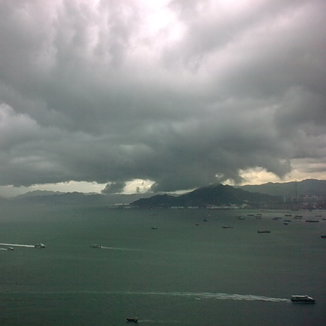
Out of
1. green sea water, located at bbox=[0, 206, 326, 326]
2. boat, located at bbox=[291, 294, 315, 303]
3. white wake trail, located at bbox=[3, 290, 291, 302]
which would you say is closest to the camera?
green sea water, located at bbox=[0, 206, 326, 326]

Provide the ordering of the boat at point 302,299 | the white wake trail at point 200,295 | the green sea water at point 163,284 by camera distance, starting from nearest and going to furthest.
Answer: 1. the green sea water at point 163,284
2. the boat at point 302,299
3. the white wake trail at point 200,295

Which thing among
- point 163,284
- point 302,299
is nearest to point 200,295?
point 163,284

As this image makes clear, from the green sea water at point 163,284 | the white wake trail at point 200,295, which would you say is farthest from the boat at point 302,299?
the white wake trail at point 200,295

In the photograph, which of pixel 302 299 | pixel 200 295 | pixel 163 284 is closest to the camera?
pixel 302 299

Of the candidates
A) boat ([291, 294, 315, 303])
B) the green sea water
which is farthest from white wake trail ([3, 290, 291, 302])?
boat ([291, 294, 315, 303])

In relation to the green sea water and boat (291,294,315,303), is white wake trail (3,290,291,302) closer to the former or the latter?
the green sea water

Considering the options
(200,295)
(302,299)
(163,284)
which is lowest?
(200,295)

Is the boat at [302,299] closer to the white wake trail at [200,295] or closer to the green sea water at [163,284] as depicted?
the green sea water at [163,284]

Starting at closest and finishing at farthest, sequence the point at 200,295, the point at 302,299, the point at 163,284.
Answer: the point at 302,299, the point at 200,295, the point at 163,284

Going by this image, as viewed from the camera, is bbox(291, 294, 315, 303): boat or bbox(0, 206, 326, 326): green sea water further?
bbox(291, 294, 315, 303): boat

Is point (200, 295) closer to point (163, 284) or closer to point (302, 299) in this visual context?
point (163, 284)

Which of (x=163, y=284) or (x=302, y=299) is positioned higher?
(x=163, y=284)
